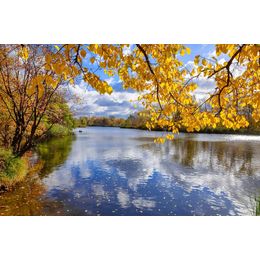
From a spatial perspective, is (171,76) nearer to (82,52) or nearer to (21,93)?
(82,52)

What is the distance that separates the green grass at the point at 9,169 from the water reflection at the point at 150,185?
0.61m

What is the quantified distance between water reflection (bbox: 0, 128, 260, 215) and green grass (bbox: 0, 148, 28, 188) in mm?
606

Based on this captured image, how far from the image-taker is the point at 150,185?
6.08 meters

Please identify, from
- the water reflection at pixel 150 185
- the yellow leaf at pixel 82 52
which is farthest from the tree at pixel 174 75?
the water reflection at pixel 150 185

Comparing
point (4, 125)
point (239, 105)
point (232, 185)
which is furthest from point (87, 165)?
point (239, 105)

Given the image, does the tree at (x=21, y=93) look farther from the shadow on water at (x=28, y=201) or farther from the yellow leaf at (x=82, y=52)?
the yellow leaf at (x=82, y=52)

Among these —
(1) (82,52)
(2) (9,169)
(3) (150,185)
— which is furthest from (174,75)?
(2) (9,169)

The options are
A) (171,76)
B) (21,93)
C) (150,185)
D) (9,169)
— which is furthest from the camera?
(150,185)

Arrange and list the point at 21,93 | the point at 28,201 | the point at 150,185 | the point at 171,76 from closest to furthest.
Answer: the point at 171,76 < the point at 28,201 < the point at 21,93 < the point at 150,185

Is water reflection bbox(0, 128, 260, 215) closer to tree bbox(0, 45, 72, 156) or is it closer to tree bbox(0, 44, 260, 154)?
tree bbox(0, 45, 72, 156)

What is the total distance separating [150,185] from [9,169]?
311 cm

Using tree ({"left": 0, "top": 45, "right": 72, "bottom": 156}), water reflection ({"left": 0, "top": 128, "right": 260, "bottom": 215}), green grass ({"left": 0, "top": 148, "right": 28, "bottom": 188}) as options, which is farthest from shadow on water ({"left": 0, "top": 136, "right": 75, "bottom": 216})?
tree ({"left": 0, "top": 45, "right": 72, "bottom": 156})

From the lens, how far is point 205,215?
175 inches

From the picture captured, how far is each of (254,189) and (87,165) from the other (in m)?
4.71
